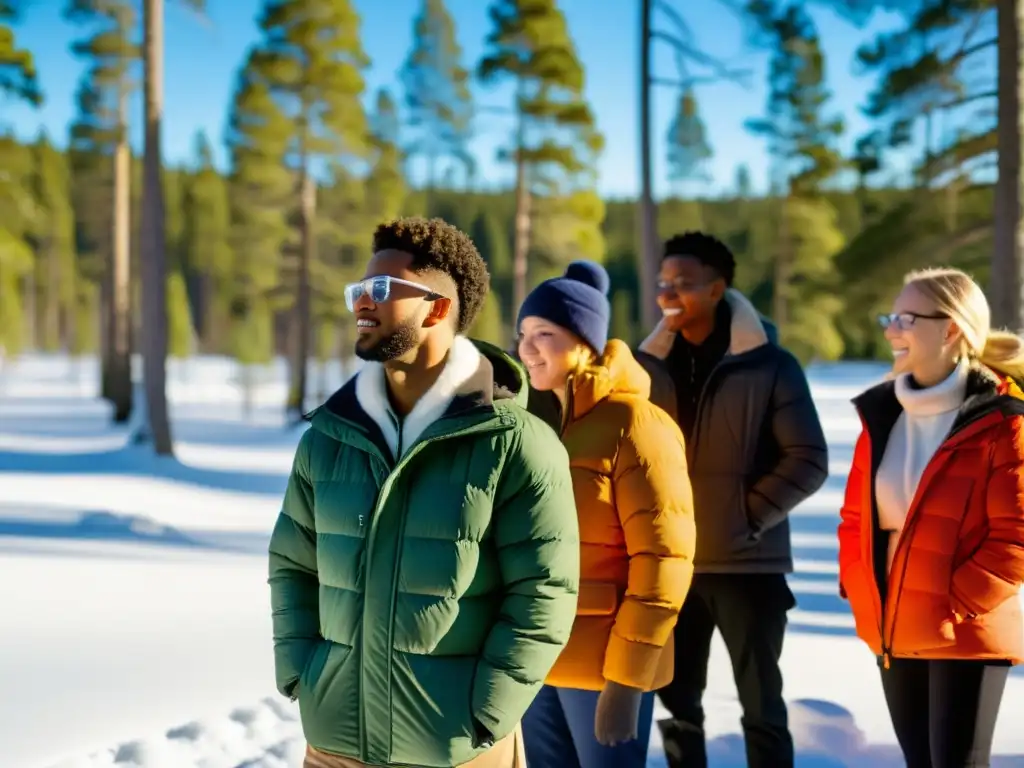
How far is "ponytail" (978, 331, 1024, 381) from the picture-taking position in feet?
10.5

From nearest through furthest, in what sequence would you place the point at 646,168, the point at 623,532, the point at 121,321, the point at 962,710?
the point at 623,532 → the point at 962,710 → the point at 646,168 → the point at 121,321

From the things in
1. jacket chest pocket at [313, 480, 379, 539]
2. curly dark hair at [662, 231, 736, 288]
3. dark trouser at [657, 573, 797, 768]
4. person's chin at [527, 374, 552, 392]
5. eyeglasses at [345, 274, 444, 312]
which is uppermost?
curly dark hair at [662, 231, 736, 288]

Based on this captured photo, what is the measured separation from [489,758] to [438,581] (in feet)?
1.58

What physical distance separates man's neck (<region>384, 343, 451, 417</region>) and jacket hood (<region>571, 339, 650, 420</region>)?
32.6 inches

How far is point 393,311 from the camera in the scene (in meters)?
2.18

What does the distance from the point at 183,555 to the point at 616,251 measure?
80.2m

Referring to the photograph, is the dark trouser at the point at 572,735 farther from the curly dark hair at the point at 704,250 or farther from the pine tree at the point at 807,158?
the pine tree at the point at 807,158

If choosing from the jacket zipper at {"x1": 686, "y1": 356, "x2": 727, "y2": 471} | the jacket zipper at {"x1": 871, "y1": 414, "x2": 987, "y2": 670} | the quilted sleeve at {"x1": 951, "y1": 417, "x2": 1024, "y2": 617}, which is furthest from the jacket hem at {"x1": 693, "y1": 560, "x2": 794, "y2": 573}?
the quilted sleeve at {"x1": 951, "y1": 417, "x2": 1024, "y2": 617}

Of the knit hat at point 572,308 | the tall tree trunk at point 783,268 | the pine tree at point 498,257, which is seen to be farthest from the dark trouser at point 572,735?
the pine tree at point 498,257

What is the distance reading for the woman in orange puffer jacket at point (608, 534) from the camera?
2748 millimetres

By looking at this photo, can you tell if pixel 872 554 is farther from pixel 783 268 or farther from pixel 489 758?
pixel 783 268

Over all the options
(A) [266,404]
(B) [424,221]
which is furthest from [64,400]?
(B) [424,221]

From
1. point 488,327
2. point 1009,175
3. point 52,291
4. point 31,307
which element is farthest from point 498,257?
point 1009,175

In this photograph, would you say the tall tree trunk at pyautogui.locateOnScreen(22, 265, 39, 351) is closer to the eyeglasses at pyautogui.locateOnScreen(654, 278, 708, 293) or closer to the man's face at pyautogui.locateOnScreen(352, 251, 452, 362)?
the eyeglasses at pyautogui.locateOnScreen(654, 278, 708, 293)
